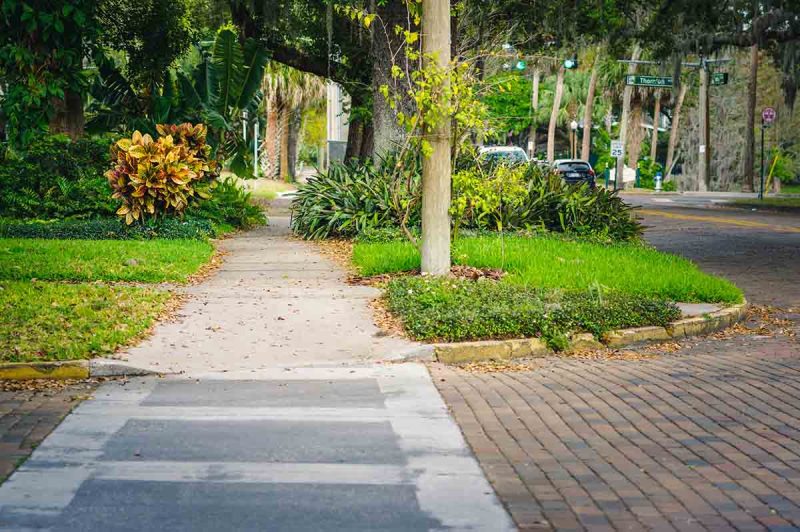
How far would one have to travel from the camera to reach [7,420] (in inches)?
287

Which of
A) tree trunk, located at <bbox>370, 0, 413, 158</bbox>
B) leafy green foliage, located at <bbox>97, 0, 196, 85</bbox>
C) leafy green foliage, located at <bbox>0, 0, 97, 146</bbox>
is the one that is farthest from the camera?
leafy green foliage, located at <bbox>97, 0, 196, 85</bbox>

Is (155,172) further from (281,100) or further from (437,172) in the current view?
(281,100)

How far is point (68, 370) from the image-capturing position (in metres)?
8.69

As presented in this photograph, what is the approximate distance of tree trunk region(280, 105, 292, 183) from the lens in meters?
57.9

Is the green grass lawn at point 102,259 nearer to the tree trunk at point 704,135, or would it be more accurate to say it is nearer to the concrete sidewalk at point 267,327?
the concrete sidewalk at point 267,327

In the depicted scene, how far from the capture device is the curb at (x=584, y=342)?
9594 mm

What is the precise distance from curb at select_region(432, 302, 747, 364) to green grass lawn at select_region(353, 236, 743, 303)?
881 millimetres

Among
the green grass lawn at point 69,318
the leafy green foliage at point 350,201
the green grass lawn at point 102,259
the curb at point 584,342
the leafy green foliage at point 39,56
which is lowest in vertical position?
the curb at point 584,342

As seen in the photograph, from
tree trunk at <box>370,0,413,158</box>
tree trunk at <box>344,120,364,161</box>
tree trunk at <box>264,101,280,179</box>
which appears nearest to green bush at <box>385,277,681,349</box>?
tree trunk at <box>370,0,413,158</box>

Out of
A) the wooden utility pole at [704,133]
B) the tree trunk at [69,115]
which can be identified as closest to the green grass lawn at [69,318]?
the tree trunk at [69,115]

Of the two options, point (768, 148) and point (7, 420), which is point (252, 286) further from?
point (768, 148)

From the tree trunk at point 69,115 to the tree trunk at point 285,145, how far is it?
114ft

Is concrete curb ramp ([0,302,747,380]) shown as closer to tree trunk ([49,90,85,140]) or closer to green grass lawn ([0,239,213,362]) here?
green grass lawn ([0,239,213,362])

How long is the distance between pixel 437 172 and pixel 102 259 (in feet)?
15.7
